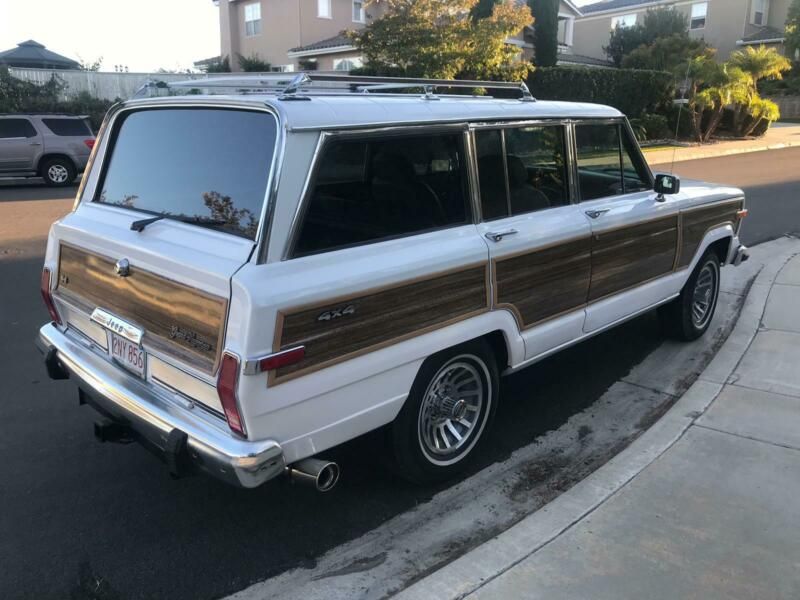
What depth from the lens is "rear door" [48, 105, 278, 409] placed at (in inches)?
111

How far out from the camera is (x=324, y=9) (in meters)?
33.5

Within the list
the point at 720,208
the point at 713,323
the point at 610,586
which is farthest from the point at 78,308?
the point at 713,323

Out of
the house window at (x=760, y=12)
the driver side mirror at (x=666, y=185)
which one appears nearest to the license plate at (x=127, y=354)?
the driver side mirror at (x=666, y=185)

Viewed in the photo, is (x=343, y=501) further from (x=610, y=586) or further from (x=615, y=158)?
(x=615, y=158)

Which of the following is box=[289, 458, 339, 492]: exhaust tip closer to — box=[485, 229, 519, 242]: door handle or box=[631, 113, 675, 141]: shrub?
box=[485, 229, 519, 242]: door handle

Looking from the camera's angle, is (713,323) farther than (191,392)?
Yes

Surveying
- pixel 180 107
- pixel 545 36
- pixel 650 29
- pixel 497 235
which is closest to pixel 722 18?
pixel 650 29

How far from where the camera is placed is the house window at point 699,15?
42812 millimetres

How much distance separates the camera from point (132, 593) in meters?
2.86

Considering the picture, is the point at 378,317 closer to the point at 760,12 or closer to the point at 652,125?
the point at 652,125

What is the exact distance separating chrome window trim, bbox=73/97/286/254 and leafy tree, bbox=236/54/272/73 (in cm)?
2994

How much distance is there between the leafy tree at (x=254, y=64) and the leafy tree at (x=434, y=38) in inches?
527

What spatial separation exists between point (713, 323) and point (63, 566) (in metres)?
5.45

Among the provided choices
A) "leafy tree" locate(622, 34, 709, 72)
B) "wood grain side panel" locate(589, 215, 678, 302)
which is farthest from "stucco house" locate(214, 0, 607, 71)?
"wood grain side panel" locate(589, 215, 678, 302)
